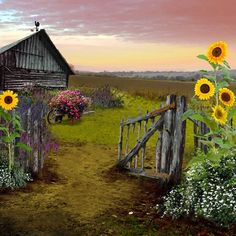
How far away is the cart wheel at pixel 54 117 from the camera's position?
1718 cm

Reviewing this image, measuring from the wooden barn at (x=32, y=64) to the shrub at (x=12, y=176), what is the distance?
71.7 feet

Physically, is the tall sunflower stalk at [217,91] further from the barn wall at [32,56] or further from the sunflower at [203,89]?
the barn wall at [32,56]

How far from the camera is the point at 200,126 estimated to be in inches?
354

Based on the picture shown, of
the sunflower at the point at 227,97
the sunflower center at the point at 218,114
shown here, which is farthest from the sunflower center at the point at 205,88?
the sunflower center at the point at 218,114

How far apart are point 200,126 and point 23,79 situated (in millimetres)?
24065

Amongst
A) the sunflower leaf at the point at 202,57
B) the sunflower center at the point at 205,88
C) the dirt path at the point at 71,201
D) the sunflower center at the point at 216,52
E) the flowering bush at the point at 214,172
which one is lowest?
the dirt path at the point at 71,201

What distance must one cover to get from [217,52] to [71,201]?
344 centimetres

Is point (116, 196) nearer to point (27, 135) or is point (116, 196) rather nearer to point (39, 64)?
point (27, 135)

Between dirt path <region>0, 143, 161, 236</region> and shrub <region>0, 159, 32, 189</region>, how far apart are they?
0.21 metres

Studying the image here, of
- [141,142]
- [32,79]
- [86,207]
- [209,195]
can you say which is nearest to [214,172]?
[209,195]

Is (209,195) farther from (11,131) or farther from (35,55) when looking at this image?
(35,55)

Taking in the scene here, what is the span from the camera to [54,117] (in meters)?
17.3

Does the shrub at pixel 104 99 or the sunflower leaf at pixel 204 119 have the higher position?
the sunflower leaf at pixel 204 119

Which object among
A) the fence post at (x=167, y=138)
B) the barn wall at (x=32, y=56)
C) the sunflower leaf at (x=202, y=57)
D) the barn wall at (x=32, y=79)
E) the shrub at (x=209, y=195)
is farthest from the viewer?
the barn wall at (x=32, y=79)
